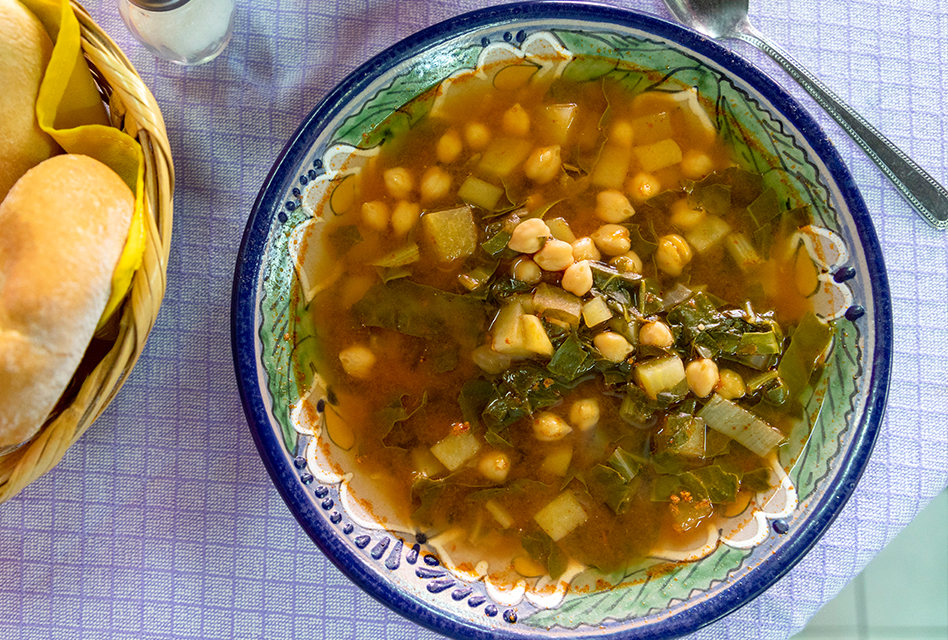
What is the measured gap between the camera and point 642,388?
1886mm

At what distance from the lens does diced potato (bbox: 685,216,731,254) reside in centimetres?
196

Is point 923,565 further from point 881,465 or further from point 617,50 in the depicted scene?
point 617,50

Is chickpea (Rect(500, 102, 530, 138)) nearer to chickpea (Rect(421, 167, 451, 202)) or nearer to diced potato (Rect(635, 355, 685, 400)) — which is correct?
chickpea (Rect(421, 167, 451, 202))

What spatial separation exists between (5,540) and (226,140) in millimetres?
1342

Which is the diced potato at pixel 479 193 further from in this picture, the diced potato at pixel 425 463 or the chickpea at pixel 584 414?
the diced potato at pixel 425 463

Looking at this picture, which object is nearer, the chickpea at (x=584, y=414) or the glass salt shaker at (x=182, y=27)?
the glass salt shaker at (x=182, y=27)

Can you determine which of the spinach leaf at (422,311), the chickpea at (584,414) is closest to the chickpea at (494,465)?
the chickpea at (584,414)

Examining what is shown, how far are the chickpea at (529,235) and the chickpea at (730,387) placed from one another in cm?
63

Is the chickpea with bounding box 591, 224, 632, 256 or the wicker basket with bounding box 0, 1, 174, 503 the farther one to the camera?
the chickpea with bounding box 591, 224, 632, 256

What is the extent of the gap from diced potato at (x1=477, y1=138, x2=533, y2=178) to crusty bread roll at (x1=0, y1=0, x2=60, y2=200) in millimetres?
1082

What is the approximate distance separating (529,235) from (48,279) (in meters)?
1.12

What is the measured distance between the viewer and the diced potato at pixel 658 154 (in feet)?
6.43

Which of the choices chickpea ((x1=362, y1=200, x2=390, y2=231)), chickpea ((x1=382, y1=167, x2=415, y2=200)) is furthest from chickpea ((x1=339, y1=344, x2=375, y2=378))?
chickpea ((x1=382, y1=167, x2=415, y2=200))

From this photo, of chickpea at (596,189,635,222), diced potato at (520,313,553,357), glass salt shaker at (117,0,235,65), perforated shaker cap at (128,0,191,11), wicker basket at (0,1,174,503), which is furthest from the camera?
chickpea at (596,189,635,222)
